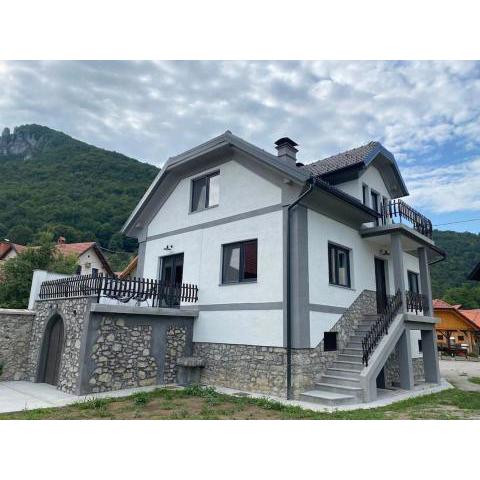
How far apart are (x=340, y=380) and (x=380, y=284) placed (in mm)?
5570

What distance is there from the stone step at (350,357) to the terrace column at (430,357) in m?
4.95

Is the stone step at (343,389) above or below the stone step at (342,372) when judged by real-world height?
below

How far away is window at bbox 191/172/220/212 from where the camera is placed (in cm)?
1236

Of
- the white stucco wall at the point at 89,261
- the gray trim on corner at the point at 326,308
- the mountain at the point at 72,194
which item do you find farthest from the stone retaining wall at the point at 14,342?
the white stucco wall at the point at 89,261

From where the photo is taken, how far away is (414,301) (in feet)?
41.2

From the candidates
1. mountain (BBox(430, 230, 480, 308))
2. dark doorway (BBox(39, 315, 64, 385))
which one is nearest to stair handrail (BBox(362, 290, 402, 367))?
dark doorway (BBox(39, 315, 64, 385))

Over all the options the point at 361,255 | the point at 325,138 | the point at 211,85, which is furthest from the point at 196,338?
the point at 325,138

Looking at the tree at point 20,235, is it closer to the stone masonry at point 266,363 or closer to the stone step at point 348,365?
the stone masonry at point 266,363

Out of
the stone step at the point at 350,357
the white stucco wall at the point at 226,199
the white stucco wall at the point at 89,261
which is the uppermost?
the white stucco wall at the point at 89,261

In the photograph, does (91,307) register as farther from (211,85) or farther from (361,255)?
(361,255)

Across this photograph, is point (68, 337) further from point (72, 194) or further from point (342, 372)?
point (72, 194)

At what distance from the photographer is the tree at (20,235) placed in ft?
123

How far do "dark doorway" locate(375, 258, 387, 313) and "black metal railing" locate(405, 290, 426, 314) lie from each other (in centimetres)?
94

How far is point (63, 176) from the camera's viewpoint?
45.8 meters
